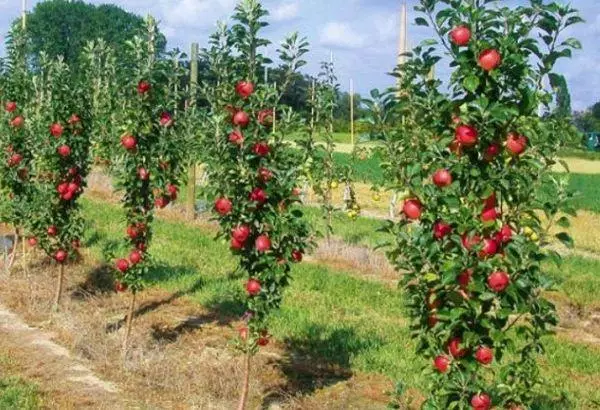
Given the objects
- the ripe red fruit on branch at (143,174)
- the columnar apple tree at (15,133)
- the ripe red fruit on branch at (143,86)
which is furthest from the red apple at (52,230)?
the ripe red fruit on branch at (143,86)

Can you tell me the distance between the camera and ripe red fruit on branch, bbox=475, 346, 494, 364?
12.5ft

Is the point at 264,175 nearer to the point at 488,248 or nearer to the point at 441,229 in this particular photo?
the point at 441,229

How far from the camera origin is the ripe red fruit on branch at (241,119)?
5535 millimetres

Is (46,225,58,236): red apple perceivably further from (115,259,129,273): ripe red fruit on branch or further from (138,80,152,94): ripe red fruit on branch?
(138,80,152,94): ripe red fruit on branch

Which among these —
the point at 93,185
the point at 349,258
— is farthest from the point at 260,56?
the point at 93,185

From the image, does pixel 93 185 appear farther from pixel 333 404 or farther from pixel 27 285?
pixel 333 404

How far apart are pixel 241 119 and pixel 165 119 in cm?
228

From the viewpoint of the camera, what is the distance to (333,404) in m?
6.34

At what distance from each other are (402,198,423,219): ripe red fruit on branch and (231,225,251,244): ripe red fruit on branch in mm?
1900

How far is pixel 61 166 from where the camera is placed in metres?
9.15

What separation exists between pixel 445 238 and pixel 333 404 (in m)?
2.89

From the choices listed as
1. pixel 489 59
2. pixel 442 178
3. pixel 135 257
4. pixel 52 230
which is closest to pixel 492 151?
pixel 442 178

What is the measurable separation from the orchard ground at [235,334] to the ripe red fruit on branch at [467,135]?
5.04 feet

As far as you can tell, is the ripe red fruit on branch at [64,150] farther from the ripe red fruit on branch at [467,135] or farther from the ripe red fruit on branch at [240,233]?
the ripe red fruit on branch at [467,135]
